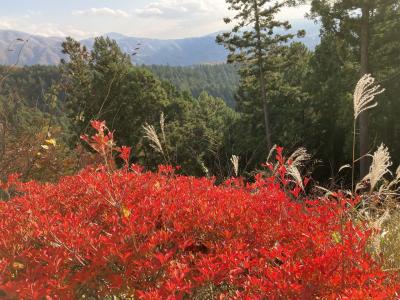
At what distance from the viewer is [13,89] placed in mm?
6273

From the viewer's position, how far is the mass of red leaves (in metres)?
2.15

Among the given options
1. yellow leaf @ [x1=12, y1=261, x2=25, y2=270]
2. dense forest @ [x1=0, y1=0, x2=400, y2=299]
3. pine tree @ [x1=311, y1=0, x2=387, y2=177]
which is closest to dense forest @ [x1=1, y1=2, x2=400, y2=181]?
pine tree @ [x1=311, y1=0, x2=387, y2=177]

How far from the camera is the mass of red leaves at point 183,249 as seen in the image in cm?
215

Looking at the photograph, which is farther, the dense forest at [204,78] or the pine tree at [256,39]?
the dense forest at [204,78]

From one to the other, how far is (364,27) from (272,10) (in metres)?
7.47

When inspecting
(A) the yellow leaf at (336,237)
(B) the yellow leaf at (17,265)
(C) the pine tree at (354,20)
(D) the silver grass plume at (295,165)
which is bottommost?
(B) the yellow leaf at (17,265)

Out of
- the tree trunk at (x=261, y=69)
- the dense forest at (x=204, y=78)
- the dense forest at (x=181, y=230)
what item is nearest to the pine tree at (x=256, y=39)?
the tree trunk at (x=261, y=69)

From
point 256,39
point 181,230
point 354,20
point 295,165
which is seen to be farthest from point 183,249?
point 256,39

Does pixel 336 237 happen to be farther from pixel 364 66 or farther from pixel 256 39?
pixel 256 39

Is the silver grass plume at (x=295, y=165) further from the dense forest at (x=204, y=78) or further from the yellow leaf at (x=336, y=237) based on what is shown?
the dense forest at (x=204, y=78)

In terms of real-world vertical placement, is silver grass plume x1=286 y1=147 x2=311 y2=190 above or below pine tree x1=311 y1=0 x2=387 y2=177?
below

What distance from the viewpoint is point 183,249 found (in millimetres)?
2498

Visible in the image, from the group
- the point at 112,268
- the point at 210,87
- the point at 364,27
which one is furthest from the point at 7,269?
the point at 210,87

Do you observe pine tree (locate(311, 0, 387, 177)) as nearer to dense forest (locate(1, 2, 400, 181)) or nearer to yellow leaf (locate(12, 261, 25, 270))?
dense forest (locate(1, 2, 400, 181))
